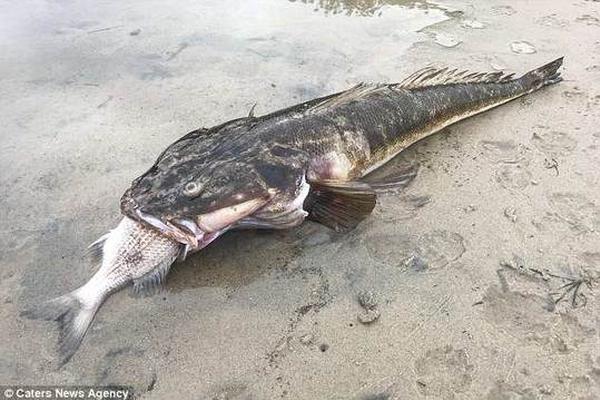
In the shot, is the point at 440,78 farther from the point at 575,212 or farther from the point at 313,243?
the point at 313,243

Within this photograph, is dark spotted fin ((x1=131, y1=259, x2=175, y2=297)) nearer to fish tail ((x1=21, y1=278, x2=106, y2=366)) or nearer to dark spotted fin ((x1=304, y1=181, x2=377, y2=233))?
fish tail ((x1=21, y1=278, x2=106, y2=366))

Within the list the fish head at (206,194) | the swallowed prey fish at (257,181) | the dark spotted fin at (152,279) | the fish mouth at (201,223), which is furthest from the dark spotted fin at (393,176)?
the dark spotted fin at (152,279)

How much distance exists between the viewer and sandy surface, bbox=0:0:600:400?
8.54 feet

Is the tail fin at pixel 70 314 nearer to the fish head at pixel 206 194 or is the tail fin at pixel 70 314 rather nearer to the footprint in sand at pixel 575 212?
the fish head at pixel 206 194

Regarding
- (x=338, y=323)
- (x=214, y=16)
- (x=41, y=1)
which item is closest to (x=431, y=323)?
(x=338, y=323)

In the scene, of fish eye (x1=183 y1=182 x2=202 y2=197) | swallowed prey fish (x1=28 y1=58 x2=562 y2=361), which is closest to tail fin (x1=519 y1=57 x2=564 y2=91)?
swallowed prey fish (x1=28 y1=58 x2=562 y2=361)

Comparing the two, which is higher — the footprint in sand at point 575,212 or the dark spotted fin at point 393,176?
the dark spotted fin at point 393,176

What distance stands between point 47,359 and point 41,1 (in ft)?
19.1

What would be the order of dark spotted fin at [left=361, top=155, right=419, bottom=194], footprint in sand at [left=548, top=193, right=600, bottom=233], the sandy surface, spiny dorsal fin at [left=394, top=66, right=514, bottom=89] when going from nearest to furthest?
the sandy surface
footprint in sand at [left=548, top=193, right=600, bottom=233]
dark spotted fin at [left=361, top=155, right=419, bottom=194]
spiny dorsal fin at [left=394, top=66, right=514, bottom=89]

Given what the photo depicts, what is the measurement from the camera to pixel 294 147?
3.37 metres

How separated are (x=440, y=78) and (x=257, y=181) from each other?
2.42 m

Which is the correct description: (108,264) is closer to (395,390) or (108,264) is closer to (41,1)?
(395,390)

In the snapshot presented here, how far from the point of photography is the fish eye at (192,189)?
2.89 metres

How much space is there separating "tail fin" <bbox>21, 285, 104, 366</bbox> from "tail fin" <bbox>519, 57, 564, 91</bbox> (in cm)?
445
